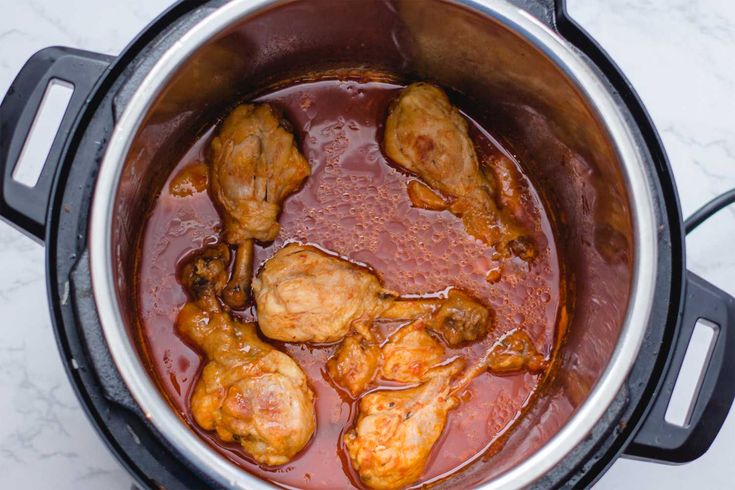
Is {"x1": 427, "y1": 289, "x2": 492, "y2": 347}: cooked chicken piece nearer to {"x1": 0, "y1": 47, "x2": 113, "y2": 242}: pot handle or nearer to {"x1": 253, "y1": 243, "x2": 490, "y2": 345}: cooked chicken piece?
{"x1": 253, "y1": 243, "x2": 490, "y2": 345}: cooked chicken piece

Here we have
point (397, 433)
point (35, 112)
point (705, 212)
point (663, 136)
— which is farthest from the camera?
point (663, 136)

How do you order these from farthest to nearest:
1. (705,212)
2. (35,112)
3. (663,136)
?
1. (663,136)
2. (705,212)
3. (35,112)

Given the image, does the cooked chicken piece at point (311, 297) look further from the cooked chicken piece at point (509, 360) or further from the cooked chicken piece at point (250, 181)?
the cooked chicken piece at point (509, 360)

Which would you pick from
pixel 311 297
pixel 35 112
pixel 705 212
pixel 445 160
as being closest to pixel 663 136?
pixel 705 212

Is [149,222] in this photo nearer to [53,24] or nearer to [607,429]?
[53,24]

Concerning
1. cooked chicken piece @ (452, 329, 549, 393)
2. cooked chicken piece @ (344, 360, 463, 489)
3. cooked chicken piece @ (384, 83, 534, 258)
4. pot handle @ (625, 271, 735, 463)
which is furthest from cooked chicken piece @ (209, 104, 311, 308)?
pot handle @ (625, 271, 735, 463)

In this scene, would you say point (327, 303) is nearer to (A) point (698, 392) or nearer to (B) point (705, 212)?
(A) point (698, 392)
